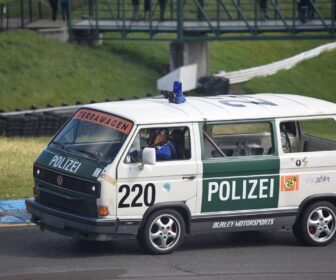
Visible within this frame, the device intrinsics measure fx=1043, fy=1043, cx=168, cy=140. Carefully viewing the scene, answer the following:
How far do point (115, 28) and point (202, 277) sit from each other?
26.4m

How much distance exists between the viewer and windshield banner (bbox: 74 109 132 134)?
11.8 m

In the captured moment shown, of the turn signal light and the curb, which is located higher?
the turn signal light

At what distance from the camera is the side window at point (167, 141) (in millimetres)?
11867

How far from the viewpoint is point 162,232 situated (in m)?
11.7

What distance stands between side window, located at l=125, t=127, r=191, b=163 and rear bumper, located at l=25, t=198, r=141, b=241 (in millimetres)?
867

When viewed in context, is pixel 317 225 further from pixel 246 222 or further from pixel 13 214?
pixel 13 214

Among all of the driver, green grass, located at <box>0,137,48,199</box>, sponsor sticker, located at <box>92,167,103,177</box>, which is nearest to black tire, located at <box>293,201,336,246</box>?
the driver

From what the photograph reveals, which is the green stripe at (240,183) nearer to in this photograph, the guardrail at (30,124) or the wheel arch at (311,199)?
the wheel arch at (311,199)

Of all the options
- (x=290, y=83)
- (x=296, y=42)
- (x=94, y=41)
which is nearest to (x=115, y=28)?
(x=94, y=41)

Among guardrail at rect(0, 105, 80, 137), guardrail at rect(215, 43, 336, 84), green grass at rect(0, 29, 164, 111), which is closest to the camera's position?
guardrail at rect(0, 105, 80, 137)

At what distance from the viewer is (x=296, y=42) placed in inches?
1818

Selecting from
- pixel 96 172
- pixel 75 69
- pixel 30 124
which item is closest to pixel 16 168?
pixel 96 172

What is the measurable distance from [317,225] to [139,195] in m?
2.37

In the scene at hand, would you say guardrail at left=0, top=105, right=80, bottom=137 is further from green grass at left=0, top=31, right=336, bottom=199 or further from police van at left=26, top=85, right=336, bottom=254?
police van at left=26, top=85, right=336, bottom=254
